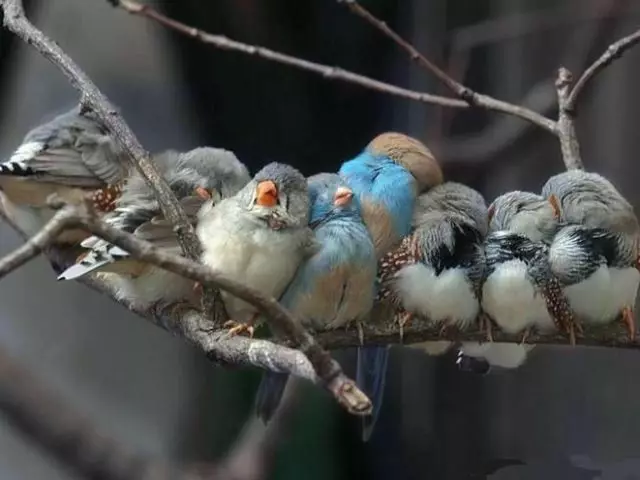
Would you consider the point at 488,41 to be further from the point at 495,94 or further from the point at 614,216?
the point at 614,216

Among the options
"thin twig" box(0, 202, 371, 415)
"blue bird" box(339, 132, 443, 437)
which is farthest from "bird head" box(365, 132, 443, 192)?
"thin twig" box(0, 202, 371, 415)

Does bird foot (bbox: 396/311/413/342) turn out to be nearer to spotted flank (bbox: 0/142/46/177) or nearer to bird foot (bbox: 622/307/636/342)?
bird foot (bbox: 622/307/636/342)

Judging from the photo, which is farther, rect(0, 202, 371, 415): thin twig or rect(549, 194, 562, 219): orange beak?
rect(549, 194, 562, 219): orange beak

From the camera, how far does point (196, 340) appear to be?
63cm

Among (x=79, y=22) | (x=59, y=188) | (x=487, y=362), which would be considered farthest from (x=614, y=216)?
(x=79, y=22)

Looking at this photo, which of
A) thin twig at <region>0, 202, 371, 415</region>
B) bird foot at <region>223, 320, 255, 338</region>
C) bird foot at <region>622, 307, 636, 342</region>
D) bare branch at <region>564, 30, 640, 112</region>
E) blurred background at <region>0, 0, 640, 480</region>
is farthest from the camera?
blurred background at <region>0, 0, 640, 480</region>

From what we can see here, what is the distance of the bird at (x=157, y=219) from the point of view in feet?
2.14

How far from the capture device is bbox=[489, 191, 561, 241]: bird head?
720mm

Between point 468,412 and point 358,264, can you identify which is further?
point 468,412

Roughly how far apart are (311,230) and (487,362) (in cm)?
25

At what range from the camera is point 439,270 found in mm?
705

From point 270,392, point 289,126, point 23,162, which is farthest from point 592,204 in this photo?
point 289,126

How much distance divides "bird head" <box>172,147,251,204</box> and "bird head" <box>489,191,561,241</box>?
20 cm

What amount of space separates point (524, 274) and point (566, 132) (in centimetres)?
27
